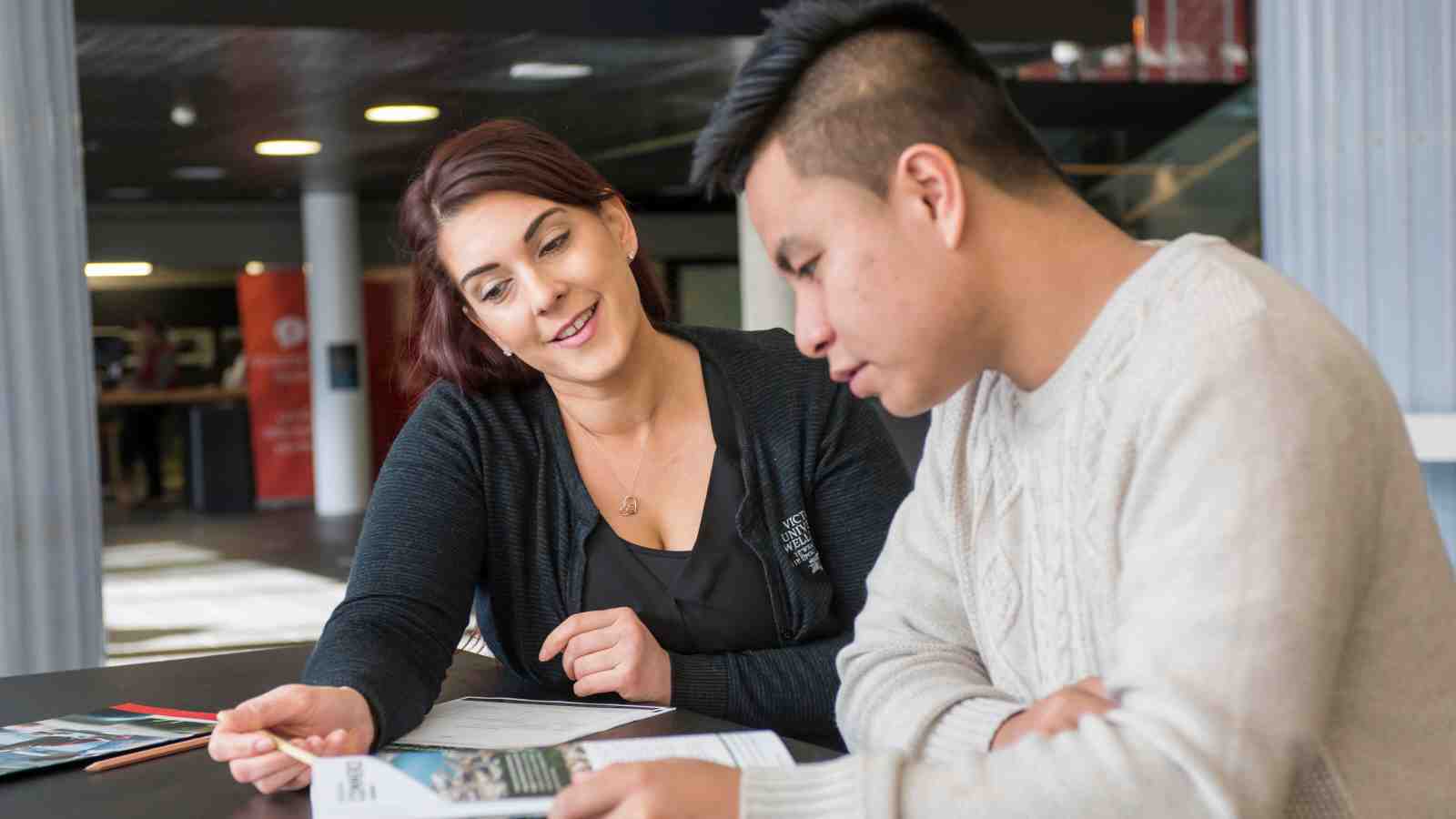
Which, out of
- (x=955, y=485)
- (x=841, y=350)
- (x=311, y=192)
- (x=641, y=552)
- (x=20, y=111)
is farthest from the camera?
(x=311, y=192)

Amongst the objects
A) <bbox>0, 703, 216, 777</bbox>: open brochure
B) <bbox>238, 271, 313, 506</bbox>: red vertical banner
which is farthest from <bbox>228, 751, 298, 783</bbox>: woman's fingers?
<bbox>238, 271, 313, 506</bbox>: red vertical banner

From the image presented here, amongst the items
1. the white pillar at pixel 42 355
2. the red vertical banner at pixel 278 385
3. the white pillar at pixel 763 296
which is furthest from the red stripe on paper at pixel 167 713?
the red vertical banner at pixel 278 385

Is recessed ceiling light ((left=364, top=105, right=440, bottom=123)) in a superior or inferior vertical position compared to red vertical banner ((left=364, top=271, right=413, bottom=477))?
superior

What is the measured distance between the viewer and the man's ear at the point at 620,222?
2016 millimetres

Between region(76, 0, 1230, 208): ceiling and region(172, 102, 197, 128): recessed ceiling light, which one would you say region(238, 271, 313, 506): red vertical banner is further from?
region(172, 102, 197, 128): recessed ceiling light

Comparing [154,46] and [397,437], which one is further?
[154,46]

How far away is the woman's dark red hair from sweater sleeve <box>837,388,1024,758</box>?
2.20ft

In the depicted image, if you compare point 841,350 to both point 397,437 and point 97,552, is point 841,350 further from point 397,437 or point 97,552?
point 97,552

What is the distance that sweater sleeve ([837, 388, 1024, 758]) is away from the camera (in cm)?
130

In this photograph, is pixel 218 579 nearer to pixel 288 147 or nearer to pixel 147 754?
pixel 288 147

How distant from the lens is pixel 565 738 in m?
1.53

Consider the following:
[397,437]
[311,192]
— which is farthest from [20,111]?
[311,192]

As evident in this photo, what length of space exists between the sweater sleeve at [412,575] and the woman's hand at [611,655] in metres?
0.16

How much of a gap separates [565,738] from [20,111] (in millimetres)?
2598
